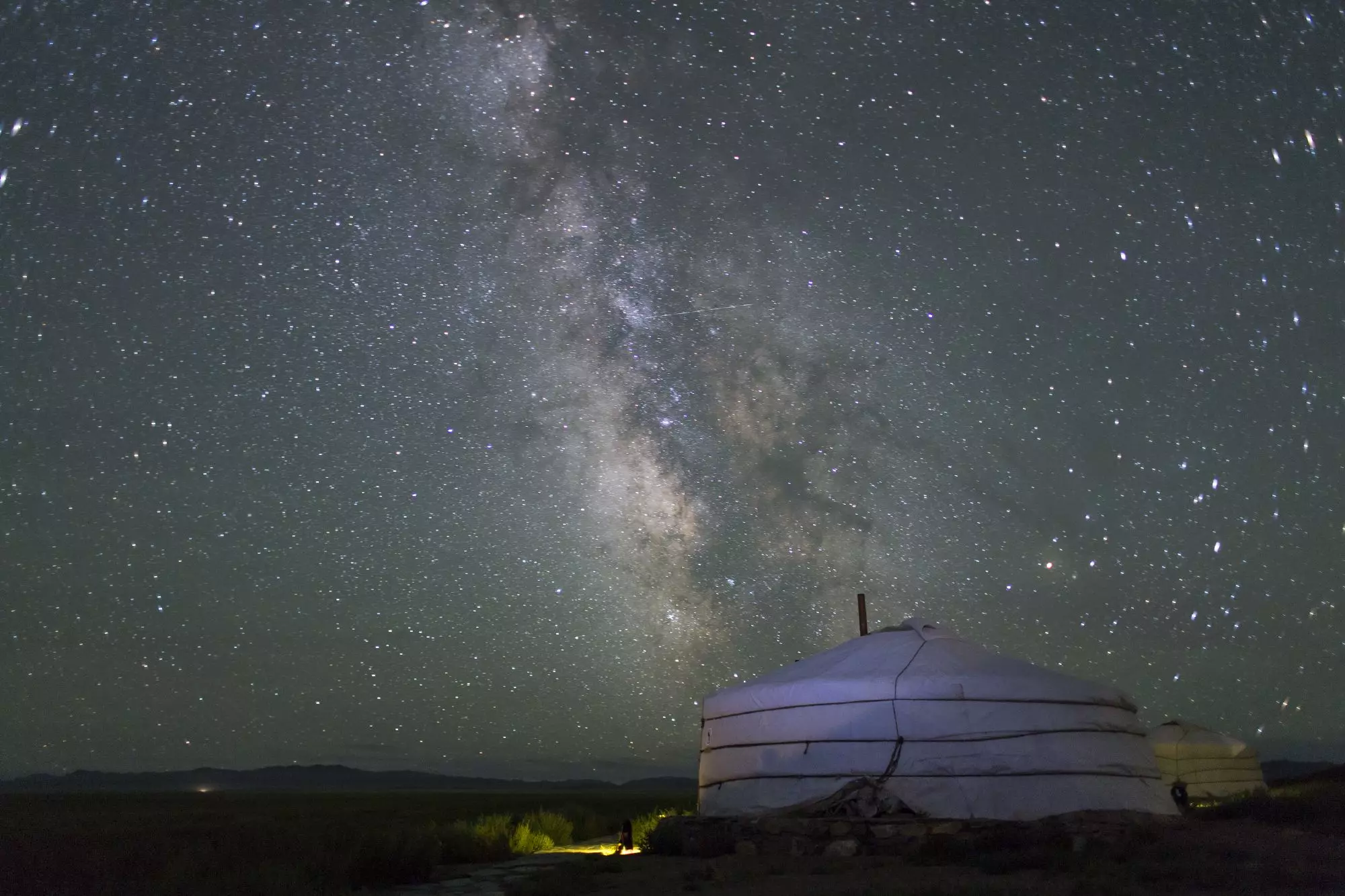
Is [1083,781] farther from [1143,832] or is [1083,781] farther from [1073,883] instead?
[1073,883]

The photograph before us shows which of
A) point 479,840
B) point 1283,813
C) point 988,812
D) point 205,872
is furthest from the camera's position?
point 1283,813

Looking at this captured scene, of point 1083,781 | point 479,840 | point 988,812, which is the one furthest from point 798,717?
point 479,840

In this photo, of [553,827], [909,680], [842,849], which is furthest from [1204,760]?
[842,849]

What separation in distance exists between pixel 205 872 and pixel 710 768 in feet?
23.3

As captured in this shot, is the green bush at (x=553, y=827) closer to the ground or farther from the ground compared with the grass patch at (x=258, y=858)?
closer to the ground

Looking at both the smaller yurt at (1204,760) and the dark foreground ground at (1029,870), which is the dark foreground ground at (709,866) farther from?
the smaller yurt at (1204,760)

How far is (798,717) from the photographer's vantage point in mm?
12906

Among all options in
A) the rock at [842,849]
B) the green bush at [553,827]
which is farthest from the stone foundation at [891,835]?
the green bush at [553,827]

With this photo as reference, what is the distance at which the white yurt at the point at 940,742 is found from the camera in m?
11.8

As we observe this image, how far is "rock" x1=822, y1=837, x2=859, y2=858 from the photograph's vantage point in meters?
10.4

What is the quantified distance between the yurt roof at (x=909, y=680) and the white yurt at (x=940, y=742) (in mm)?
21

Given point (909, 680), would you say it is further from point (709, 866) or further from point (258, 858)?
point (258, 858)

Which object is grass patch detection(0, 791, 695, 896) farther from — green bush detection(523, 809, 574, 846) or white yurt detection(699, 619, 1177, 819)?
white yurt detection(699, 619, 1177, 819)

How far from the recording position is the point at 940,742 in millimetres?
11969
